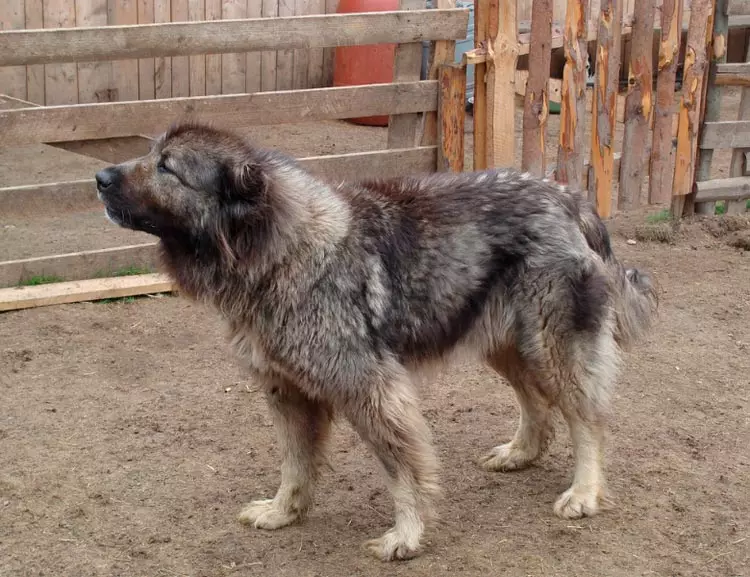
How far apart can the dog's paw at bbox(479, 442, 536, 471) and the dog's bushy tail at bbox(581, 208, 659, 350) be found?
0.72 meters

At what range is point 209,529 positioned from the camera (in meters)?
4.25

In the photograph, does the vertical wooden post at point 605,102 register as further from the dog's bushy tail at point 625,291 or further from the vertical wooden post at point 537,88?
the dog's bushy tail at point 625,291

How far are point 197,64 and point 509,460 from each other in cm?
723

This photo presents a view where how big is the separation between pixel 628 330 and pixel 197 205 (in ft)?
6.60

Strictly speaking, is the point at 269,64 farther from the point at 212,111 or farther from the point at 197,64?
the point at 212,111

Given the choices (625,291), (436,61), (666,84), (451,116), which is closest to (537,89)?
(451,116)

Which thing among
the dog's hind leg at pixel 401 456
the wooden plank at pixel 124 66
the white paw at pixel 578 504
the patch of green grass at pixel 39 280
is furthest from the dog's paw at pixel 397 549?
the wooden plank at pixel 124 66

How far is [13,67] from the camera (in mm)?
9617

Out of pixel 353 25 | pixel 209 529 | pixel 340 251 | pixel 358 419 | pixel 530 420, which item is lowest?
pixel 209 529

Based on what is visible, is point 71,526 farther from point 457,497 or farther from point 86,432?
point 457,497

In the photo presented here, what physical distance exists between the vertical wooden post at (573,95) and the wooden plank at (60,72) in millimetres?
5134

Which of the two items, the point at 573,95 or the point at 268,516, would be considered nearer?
the point at 268,516

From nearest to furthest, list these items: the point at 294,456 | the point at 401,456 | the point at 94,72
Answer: the point at 401,456, the point at 294,456, the point at 94,72

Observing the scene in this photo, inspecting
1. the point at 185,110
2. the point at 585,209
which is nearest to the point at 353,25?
the point at 185,110
